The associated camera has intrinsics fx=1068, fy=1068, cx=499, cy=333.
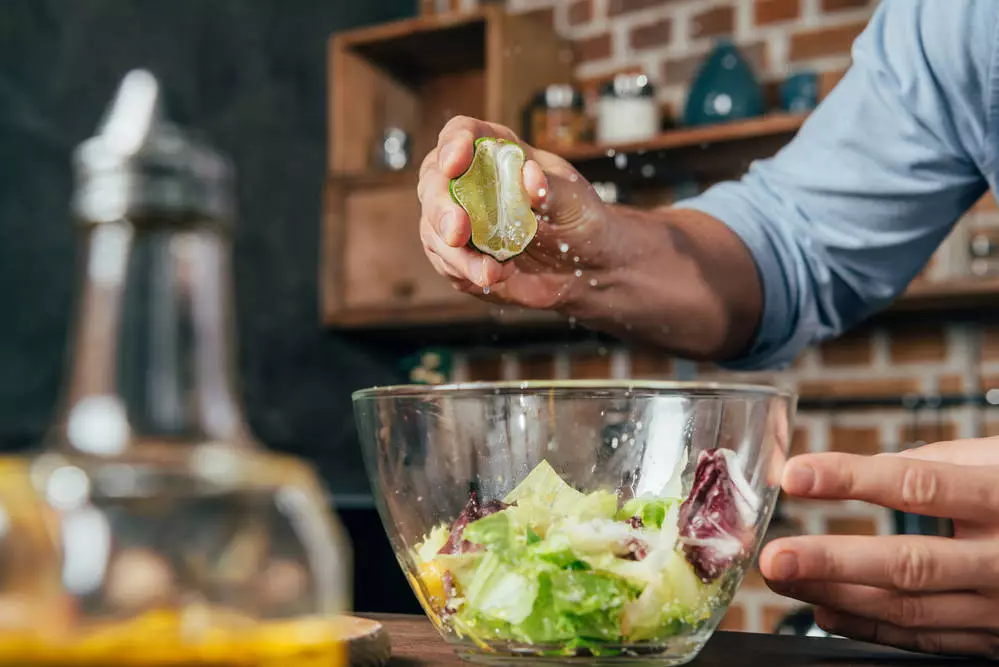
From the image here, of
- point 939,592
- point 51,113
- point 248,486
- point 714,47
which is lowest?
point 939,592

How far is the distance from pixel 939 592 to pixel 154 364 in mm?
439

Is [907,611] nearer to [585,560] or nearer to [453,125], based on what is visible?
[585,560]

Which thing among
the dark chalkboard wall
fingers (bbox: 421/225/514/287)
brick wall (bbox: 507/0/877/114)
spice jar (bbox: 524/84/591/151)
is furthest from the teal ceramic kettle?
fingers (bbox: 421/225/514/287)

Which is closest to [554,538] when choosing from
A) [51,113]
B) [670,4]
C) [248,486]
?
[248,486]

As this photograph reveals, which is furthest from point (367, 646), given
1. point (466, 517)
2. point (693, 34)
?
point (693, 34)

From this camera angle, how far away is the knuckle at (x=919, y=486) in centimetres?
53

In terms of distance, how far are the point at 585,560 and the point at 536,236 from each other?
428 millimetres

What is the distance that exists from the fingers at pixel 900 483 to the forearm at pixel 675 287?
1.43ft

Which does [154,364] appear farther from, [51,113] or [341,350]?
[341,350]

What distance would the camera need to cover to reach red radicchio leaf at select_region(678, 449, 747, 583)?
1.66ft

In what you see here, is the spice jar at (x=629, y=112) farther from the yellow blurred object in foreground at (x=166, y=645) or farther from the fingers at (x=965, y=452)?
the yellow blurred object in foreground at (x=166, y=645)

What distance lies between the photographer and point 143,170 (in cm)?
27

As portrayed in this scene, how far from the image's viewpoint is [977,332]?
7.08ft

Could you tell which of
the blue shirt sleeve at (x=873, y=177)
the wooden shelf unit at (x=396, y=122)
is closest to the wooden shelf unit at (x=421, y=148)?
the wooden shelf unit at (x=396, y=122)
